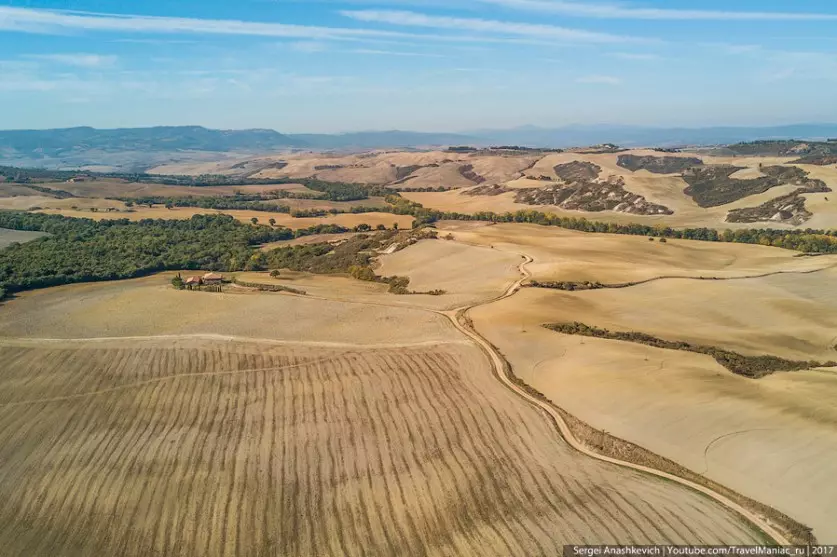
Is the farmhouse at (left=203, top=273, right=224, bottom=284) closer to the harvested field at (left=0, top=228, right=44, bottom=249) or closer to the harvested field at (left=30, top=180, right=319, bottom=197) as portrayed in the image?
the harvested field at (left=0, top=228, right=44, bottom=249)

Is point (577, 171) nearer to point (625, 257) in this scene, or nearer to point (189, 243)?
point (625, 257)

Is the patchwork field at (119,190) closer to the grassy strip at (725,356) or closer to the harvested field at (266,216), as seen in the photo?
the harvested field at (266,216)

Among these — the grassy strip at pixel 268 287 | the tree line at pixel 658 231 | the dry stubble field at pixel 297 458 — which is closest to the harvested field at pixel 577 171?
the tree line at pixel 658 231

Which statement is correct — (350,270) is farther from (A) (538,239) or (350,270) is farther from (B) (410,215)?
(B) (410,215)

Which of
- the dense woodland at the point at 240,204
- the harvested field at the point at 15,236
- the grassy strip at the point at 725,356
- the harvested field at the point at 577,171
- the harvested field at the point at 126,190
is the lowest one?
the grassy strip at the point at 725,356

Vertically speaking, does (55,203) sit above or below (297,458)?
above

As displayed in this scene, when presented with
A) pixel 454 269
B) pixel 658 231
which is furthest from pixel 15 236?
Result: pixel 658 231

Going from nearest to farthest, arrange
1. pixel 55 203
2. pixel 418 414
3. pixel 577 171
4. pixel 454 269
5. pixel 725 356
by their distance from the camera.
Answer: pixel 418 414, pixel 725 356, pixel 454 269, pixel 55 203, pixel 577 171
